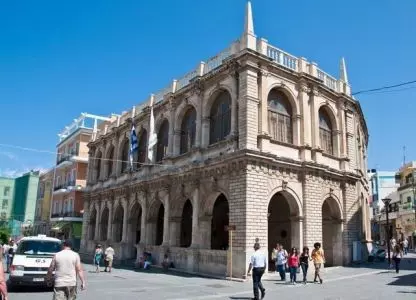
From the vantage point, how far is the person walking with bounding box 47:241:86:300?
22.2ft

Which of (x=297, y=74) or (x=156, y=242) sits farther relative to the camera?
(x=156, y=242)

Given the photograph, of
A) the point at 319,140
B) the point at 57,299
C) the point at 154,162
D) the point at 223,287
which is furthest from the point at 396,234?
the point at 57,299

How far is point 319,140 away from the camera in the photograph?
74.2ft

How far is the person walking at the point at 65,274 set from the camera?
22.2ft

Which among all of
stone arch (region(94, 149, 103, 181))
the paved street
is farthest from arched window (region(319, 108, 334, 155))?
stone arch (region(94, 149, 103, 181))

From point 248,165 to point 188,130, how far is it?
718cm

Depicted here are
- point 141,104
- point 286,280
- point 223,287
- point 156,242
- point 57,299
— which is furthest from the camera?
point 141,104

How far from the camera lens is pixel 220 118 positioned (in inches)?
847

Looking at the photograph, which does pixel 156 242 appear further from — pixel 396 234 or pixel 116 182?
pixel 396 234

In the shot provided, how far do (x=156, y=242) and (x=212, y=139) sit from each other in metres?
8.73

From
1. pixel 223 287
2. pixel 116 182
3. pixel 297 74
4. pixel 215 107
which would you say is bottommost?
pixel 223 287

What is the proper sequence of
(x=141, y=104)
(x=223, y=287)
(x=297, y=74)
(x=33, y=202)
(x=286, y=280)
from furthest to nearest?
(x=33, y=202) < (x=141, y=104) < (x=297, y=74) < (x=286, y=280) < (x=223, y=287)

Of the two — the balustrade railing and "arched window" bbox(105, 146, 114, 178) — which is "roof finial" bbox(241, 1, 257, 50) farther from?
"arched window" bbox(105, 146, 114, 178)

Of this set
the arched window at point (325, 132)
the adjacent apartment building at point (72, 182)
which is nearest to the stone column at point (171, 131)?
the arched window at point (325, 132)
